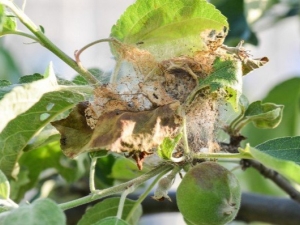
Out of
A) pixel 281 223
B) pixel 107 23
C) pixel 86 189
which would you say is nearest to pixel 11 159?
pixel 86 189

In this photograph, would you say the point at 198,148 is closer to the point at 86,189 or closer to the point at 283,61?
the point at 86,189

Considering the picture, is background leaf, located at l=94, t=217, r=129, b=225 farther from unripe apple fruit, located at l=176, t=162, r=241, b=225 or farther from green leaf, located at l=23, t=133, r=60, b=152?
green leaf, located at l=23, t=133, r=60, b=152

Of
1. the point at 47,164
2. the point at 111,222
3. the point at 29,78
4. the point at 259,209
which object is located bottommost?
the point at 259,209

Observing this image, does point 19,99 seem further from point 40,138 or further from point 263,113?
point 263,113

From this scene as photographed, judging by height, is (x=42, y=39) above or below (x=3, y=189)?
above

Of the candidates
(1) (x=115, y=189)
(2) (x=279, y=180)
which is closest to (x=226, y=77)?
(1) (x=115, y=189)

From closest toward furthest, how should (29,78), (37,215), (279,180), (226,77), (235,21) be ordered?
(37,215)
(226,77)
(29,78)
(279,180)
(235,21)

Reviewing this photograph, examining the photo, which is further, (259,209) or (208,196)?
(259,209)
